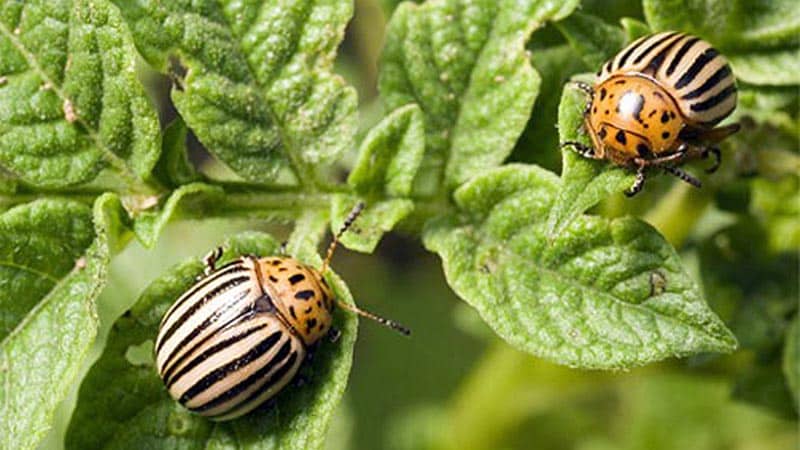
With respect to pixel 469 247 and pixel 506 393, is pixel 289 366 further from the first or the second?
pixel 506 393

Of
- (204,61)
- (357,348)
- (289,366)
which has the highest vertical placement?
(204,61)

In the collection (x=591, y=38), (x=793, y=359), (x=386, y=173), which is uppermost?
(x=591, y=38)

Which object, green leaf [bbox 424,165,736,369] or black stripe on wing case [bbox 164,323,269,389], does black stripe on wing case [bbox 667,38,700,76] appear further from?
black stripe on wing case [bbox 164,323,269,389]

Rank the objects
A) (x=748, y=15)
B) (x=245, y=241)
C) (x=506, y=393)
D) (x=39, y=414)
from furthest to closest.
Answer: (x=506, y=393), (x=748, y=15), (x=245, y=241), (x=39, y=414)

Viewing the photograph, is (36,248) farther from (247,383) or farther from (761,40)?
(761,40)

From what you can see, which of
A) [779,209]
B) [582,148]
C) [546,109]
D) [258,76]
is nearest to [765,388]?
[779,209]

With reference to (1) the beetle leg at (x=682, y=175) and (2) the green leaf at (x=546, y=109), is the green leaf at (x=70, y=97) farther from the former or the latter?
(1) the beetle leg at (x=682, y=175)

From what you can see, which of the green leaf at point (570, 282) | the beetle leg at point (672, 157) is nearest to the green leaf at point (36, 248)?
the green leaf at point (570, 282)

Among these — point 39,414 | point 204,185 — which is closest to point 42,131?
point 204,185
